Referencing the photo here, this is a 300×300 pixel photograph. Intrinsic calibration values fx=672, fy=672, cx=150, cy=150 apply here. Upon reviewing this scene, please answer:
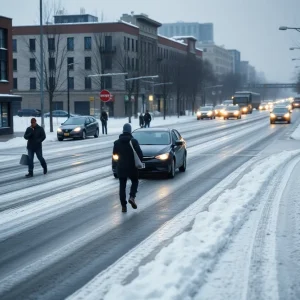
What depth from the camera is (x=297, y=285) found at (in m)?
7.63

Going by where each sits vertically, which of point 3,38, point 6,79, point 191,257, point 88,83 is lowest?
point 191,257

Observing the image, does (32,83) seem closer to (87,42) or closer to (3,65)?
(87,42)

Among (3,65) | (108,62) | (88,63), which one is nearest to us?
(3,65)

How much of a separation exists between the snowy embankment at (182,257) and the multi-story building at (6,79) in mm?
35772

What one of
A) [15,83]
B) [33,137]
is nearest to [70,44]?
[15,83]

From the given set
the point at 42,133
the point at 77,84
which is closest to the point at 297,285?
the point at 42,133

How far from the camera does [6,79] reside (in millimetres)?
49562

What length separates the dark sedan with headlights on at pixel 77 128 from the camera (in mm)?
41375

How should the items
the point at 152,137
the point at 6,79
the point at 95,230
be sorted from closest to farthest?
1. the point at 95,230
2. the point at 152,137
3. the point at 6,79

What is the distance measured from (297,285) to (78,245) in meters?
3.51

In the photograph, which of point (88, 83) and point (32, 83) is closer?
point (88, 83)

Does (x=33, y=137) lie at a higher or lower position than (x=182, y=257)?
higher

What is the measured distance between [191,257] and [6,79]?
4314cm

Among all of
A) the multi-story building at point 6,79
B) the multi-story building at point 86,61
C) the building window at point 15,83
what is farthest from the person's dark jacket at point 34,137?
the building window at point 15,83
